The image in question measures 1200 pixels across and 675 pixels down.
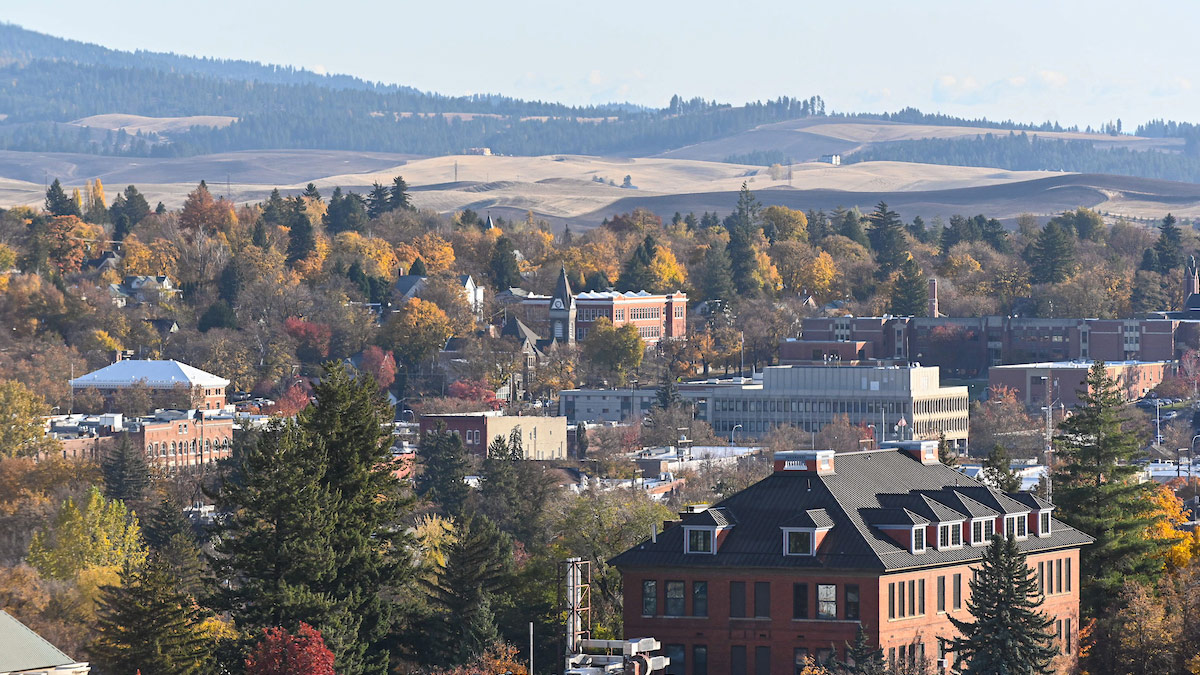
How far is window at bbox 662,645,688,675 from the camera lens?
68719mm

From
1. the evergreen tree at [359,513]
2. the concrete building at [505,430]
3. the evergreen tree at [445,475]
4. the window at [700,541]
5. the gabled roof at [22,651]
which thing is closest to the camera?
the evergreen tree at [359,513]

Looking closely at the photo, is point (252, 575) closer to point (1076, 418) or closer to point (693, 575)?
point (693, 575)

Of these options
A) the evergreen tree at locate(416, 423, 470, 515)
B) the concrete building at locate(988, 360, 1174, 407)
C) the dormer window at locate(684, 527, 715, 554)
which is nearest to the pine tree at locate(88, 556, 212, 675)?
the dormer window at locate(684, 527, 715, 554)

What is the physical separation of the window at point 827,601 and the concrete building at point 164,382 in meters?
119

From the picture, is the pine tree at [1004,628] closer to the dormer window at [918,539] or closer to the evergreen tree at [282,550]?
the dormer window at [918,539]

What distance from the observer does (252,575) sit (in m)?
64.4

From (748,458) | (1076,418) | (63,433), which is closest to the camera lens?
(1076,418)

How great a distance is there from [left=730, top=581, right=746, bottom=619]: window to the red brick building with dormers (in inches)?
1.0

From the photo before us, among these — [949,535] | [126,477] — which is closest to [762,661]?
[949,535]

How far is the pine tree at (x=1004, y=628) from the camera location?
5994cm

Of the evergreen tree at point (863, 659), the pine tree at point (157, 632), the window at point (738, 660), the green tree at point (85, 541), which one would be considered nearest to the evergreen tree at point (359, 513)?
the pine tree at point (157, 632)

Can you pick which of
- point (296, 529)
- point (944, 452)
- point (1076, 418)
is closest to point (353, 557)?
point (296, 529)

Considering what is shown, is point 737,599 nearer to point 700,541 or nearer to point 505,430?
point 700,541

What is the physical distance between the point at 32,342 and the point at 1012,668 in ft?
485
